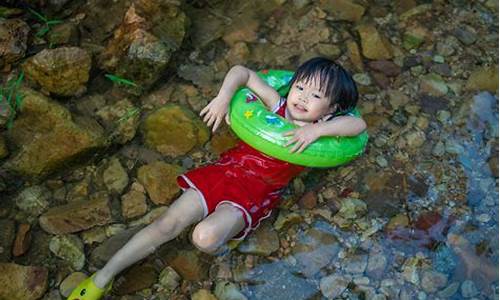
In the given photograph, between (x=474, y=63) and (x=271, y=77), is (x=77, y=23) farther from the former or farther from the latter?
(x=474, y=63)

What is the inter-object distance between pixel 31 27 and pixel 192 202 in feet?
5.86

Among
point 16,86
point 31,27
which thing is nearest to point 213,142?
point 16,86

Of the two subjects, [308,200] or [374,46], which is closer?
[308,200]

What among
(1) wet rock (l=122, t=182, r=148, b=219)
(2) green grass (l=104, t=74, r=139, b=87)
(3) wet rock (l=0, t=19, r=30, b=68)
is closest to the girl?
(1) wet rock (l=122, t=182, r=148, b=219)

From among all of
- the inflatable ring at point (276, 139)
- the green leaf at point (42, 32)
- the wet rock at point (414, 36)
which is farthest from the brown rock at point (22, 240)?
the wet rock at point (414, 36)

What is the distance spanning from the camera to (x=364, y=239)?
3.23m

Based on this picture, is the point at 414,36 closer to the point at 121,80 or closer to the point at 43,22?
the point at 121,80

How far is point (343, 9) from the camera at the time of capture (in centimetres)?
430

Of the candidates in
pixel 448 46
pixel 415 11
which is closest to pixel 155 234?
pixel 448 46

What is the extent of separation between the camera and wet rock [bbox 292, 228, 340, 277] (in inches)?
123

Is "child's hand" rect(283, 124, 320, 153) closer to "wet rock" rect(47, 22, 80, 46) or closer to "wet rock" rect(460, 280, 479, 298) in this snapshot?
"wet rock" rect(460, 280, 479, 298)

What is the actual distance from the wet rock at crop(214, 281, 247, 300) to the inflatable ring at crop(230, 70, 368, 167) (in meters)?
0.72

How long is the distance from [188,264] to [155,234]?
269mm

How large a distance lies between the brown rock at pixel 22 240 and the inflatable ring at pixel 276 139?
123 centimetres
